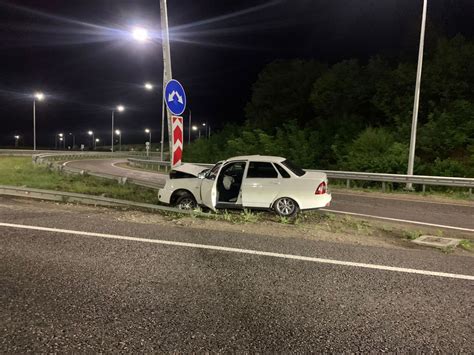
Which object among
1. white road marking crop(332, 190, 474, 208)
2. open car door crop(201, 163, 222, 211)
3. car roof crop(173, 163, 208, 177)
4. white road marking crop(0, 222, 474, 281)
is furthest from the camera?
white road marking crop(332, 190, 474, 208)

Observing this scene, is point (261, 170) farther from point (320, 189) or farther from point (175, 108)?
point (175, 108)

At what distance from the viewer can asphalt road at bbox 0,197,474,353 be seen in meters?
2.83

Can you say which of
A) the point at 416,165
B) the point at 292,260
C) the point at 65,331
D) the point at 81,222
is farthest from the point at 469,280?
the point at 416,165

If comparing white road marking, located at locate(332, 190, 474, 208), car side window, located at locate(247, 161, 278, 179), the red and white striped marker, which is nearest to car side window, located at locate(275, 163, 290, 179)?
car side window, located at locate(247, 161, 278, 179)

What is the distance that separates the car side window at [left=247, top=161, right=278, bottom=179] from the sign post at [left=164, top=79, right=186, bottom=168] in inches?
77.1

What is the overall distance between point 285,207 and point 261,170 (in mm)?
1119

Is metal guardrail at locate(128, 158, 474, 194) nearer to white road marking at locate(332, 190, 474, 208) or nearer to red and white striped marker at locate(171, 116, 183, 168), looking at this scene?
white road marking at locate(332, 190, 474, 208)

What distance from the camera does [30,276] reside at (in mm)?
4027

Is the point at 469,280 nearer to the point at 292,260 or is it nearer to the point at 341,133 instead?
the point at 292,260

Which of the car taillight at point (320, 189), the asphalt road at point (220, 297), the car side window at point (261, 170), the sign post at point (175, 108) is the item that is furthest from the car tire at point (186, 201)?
the asphalt road at point (220, 297)

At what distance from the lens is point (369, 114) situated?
3406 centimetres

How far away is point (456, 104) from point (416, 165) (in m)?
5.64

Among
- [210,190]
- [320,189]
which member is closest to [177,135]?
[210,190]

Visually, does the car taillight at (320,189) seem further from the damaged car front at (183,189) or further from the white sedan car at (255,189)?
the damaged car front at (183,189)
